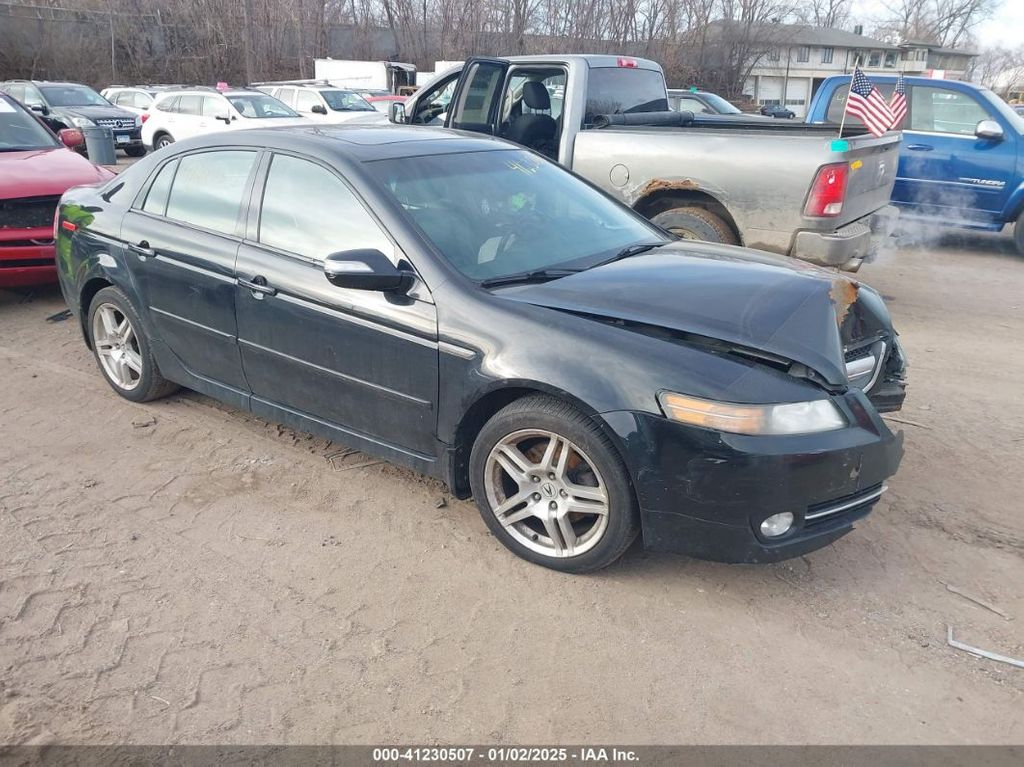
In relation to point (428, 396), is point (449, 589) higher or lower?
lower

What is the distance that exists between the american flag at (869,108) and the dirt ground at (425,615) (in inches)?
143

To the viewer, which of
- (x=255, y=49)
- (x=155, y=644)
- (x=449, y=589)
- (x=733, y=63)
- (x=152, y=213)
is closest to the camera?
(x=155, y=644)

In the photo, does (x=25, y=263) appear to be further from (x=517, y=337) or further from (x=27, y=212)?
(x=517, y=337)

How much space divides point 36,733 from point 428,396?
1.80 m

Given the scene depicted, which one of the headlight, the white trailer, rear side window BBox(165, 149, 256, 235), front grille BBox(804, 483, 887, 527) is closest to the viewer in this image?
the headlight

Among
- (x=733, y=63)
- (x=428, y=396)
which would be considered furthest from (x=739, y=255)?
(x=733, y=63)

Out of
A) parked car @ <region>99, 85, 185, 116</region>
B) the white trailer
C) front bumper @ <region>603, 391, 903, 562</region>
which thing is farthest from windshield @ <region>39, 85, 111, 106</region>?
front bumper @ <region>603, 391, 903, 562</region>

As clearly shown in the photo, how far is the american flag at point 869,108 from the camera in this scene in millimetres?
7090

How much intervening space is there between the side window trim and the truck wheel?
3.62 meters

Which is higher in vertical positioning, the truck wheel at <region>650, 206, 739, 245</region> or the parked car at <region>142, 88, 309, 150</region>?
the parked car at <region>142, 88, 309, 150</region>

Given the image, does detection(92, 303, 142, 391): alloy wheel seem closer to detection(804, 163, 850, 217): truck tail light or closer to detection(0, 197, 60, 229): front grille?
detection(0, 197, 60, 229): front grille

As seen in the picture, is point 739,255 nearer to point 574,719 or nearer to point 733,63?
point 574,719

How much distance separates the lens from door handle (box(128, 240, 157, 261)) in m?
4.47

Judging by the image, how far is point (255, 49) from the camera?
128 ft
